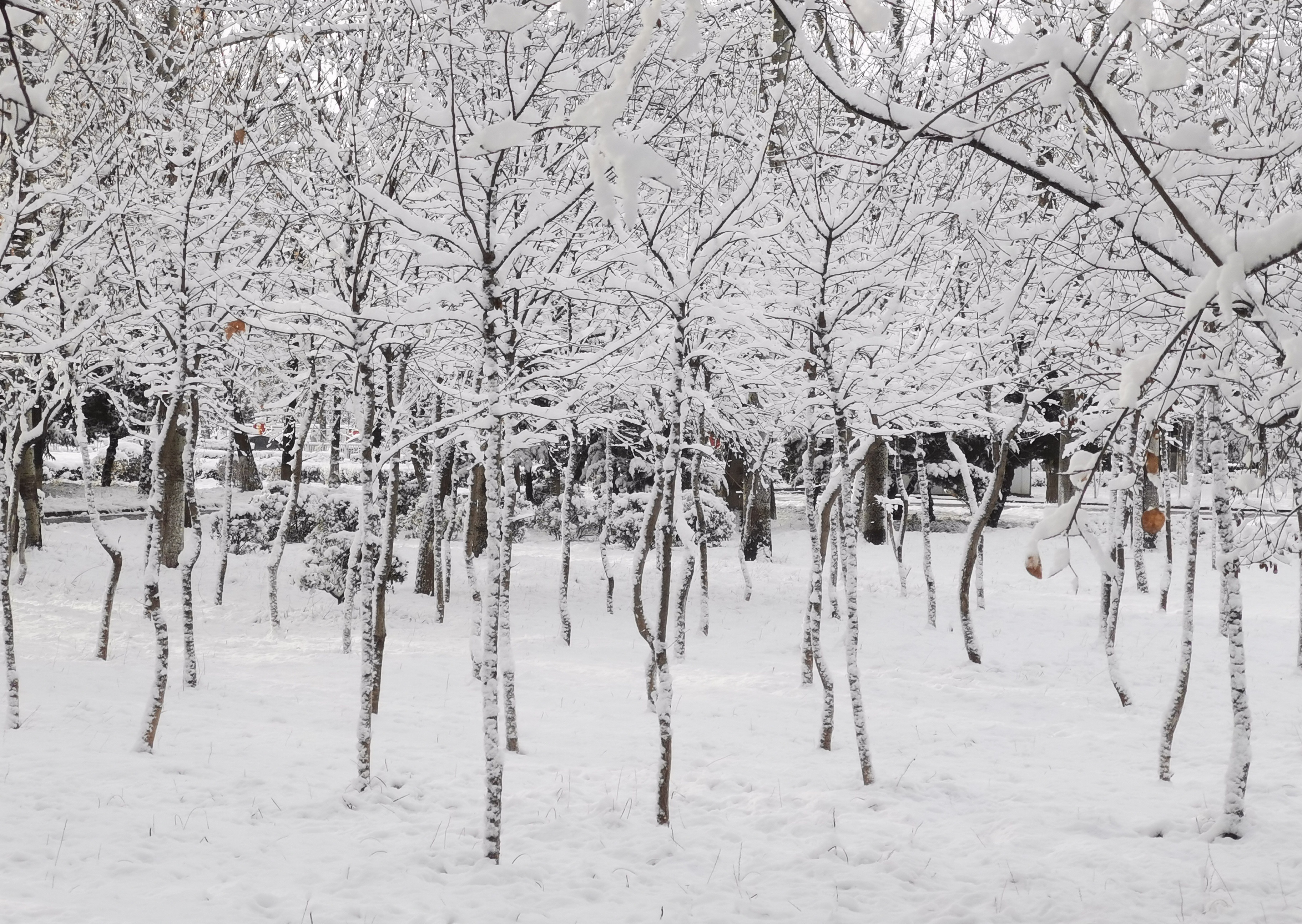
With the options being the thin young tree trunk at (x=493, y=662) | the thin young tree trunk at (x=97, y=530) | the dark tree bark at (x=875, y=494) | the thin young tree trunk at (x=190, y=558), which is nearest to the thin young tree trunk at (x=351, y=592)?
the thin young tree trunk at (x=190, y=558)

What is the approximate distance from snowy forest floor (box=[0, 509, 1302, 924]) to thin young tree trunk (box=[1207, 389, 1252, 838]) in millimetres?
213

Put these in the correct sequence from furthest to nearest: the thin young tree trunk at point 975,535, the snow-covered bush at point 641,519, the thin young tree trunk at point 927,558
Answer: the snow-covered bush at point 641,519 → the thin young tree trunk at point 927,558 → the thin young tree trunk at point 975,535

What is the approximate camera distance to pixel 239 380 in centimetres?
1370

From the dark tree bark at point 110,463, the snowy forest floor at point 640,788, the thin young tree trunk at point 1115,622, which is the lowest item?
the snowy forest floor at point 640,788

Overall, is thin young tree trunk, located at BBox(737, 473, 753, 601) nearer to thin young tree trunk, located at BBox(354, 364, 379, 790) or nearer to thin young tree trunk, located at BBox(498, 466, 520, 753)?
thin young tree trunk, located at BBox(498, 466, 520, 753)

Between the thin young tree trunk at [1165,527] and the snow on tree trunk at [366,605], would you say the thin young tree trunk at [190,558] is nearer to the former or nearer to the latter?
the snow on tree trunk at [366,605]

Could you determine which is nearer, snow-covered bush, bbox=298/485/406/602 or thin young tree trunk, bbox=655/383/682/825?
thin young tree trunk, bbox=655/383/682/825

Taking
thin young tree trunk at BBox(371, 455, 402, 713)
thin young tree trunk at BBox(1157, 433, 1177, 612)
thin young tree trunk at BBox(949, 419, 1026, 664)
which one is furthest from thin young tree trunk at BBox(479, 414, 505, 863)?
thin young tree trunk at BBox(1157, 433, 1177, 612)

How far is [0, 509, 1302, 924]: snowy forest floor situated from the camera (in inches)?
187

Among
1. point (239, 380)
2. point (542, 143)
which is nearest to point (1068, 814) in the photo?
point (542, 143)

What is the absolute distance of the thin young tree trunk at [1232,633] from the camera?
5461 mm

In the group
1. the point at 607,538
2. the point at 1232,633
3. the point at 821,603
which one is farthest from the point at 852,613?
the point at 607,538

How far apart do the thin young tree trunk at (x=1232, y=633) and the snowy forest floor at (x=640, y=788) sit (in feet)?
0.70

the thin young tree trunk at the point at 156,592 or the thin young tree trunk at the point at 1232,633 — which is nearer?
the thin young tree trunk at the point at 1232,633
